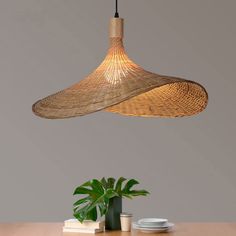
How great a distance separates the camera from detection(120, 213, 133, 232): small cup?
3.78 m

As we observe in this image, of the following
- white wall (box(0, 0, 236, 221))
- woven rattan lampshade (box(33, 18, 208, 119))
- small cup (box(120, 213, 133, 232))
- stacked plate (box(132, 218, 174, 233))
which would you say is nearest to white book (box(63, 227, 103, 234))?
small cup (box(120, 213, 133, 232))

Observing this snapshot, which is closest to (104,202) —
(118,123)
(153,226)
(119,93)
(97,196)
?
(97,196)

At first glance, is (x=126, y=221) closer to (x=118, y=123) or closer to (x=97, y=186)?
(x=97, y=186)

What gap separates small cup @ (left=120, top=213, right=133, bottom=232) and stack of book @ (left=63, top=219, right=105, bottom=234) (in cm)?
11

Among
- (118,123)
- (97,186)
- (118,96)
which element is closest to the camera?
(118,96)

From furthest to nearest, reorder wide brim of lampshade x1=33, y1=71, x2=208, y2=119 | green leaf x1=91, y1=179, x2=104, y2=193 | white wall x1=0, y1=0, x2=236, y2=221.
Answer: white wall x1=0, y1=0, x2=236, y2=221, green leaf x1=91, y1=179, x2=104, y2=193, wide brim of lampshade x1=33, y1=71, x2=208, y2=119

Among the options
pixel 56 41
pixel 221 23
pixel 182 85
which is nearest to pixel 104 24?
pixel 56 41

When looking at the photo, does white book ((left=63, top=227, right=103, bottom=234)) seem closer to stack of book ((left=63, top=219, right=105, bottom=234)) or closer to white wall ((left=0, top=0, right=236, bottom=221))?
stack of book ((left=63, top=219, right=105, bottom=234))

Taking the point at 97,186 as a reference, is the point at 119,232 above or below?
below

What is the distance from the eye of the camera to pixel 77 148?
237 inches

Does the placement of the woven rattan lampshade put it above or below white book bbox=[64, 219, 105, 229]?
above

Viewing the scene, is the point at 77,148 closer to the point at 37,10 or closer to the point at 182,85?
the point at 37,10

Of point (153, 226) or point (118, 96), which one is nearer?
point (118, 96)

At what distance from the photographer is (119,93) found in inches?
118
